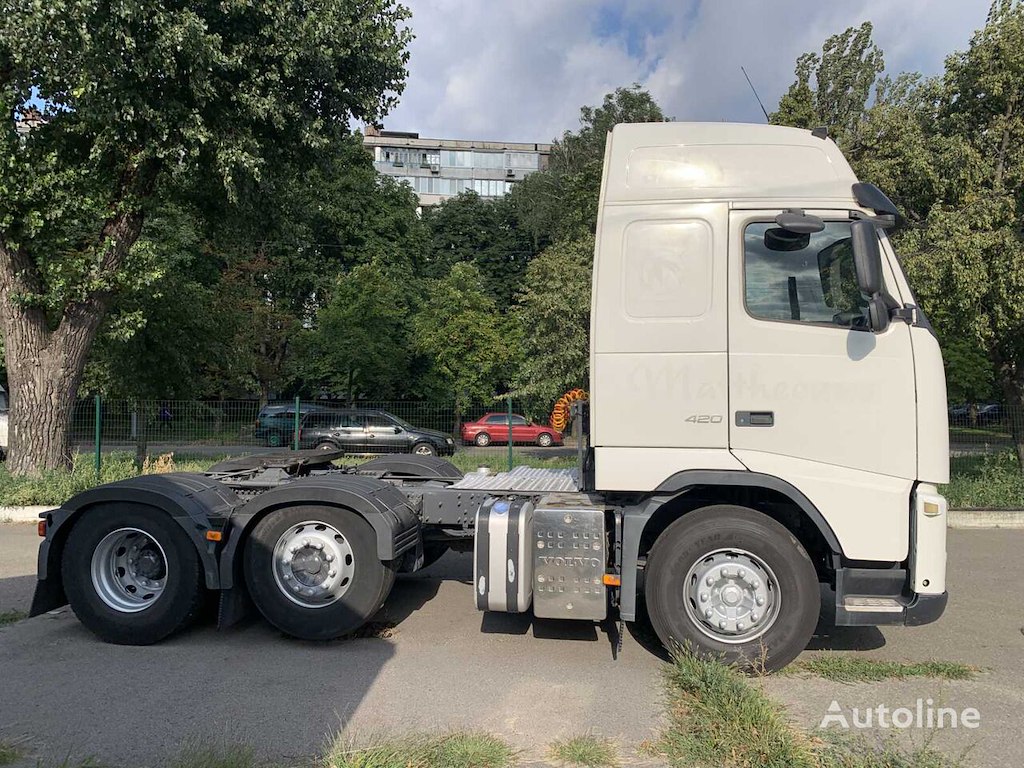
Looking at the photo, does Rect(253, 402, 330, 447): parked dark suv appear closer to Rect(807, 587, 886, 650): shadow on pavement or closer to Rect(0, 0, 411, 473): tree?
Rect(0, 0, 411, 473): tree

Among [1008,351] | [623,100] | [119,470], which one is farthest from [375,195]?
[1008,351]

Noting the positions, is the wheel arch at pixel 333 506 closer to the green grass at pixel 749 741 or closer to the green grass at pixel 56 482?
the green grass at pixel 749 741

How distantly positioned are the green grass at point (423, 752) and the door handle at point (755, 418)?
2.49 metres

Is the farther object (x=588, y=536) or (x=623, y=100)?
(x=623, y=100)

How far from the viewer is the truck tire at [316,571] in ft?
17.8

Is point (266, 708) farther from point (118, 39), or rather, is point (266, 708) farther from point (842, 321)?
point (118, 39)

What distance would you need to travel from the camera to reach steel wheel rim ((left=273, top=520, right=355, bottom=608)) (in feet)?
18.1

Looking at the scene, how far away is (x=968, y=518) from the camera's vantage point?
10656 millimetres

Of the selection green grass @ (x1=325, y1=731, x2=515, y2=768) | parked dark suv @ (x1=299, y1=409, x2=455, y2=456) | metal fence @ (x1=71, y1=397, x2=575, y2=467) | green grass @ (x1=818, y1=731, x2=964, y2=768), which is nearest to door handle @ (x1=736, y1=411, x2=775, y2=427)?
green grass @ (x1=818, y1=731, x2=964, y2=768)

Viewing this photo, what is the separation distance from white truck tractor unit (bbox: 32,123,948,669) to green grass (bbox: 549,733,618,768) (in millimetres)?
1086

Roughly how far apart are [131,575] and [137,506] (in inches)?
23.4

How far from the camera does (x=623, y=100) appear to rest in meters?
39.0

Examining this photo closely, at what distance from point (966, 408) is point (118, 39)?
12.8 metres

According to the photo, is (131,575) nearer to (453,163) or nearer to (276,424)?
(276,424)
